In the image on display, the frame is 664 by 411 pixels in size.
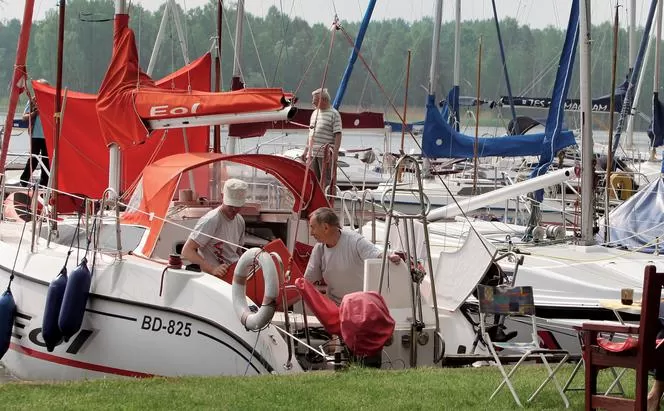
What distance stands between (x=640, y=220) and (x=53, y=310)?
357 inches

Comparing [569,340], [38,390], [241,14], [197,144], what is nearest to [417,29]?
[241,14]

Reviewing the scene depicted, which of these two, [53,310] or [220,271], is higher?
[220,271]

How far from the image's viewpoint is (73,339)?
1171cm

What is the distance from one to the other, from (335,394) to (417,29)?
130 ft

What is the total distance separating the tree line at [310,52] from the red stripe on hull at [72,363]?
1191 cm

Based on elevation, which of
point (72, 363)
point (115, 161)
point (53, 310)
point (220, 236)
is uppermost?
point (115, 161)

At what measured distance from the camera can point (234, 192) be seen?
11867mm

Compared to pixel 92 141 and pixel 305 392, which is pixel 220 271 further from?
pixel 92 141

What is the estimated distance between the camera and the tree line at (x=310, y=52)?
31.2m

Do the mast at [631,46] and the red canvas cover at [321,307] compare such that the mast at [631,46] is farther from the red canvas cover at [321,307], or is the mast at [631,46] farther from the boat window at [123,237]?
the red canvas cover at [321,307]

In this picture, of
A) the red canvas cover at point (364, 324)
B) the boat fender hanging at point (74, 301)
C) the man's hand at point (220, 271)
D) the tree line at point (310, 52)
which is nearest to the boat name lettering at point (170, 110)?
the man's hand at point (220, 271)

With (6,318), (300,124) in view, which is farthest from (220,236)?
(300,124)

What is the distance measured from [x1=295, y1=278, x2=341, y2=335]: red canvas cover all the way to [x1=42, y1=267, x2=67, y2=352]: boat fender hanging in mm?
2281

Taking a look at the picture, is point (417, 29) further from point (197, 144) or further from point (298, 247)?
point (298, 247)
